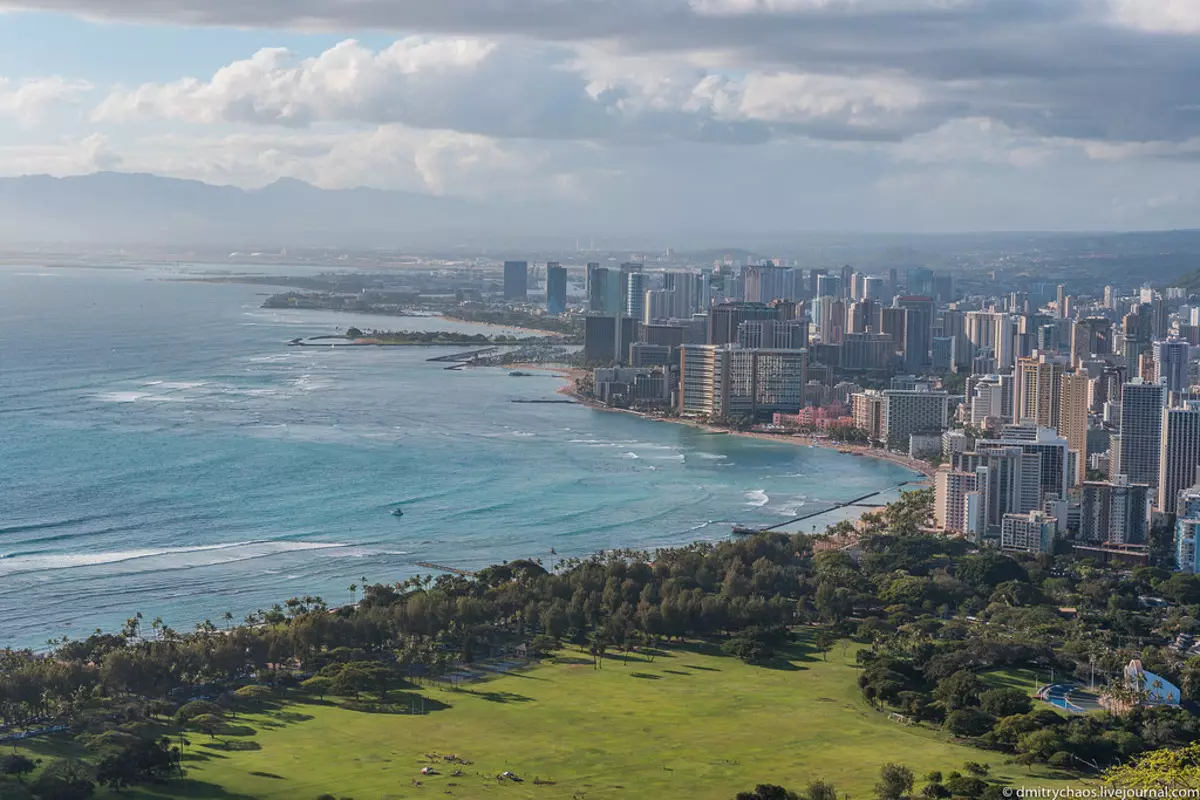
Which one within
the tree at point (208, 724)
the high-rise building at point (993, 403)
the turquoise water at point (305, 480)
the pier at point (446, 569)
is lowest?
the tree at point (208, 724)

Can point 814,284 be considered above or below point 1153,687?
above

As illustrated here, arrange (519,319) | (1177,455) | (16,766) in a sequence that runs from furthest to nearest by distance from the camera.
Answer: (519,319)
(1177,455)
(16,766)

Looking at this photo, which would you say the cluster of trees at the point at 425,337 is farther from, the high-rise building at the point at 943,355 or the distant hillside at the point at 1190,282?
the distant hillside at the point at 1190,282

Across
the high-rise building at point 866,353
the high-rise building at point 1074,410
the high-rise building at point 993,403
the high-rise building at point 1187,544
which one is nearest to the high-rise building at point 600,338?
the high-rise building at point 866,353

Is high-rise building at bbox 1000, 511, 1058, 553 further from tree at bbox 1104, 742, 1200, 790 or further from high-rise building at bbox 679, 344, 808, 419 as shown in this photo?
high-rise building at bbox 679, 344, 808, 419

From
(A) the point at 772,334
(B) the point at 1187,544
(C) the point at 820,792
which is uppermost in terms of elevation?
(A) the point at 772,334

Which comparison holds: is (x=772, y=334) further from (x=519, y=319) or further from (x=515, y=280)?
(x=515, y=280)

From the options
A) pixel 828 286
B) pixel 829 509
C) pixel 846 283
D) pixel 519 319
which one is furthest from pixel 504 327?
pixel 829 509
